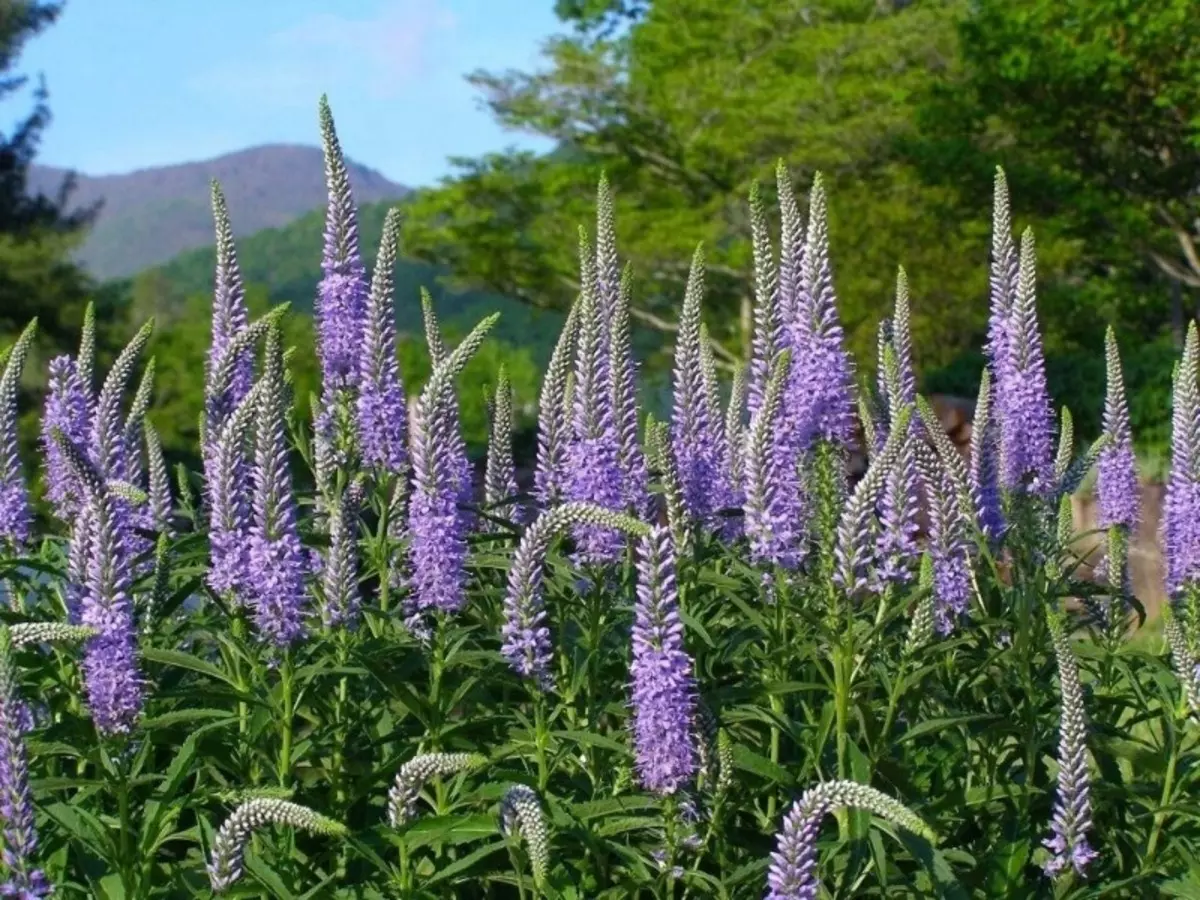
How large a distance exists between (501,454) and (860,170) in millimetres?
35222

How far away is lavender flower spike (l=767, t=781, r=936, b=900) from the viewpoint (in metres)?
3.70

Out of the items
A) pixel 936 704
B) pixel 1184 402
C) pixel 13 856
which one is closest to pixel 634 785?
pixel 936 704

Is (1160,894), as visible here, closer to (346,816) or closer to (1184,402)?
(1184,402)

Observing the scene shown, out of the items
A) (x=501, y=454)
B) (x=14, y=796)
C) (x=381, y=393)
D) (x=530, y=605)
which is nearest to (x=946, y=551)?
(x=530, y=605)

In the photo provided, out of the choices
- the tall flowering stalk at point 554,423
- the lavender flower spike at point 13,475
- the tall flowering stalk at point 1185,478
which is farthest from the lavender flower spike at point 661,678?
the lavender flower spike at point 13,475

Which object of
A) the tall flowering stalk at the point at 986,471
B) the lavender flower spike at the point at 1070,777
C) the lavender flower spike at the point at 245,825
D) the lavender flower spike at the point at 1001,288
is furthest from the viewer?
the lavender flower spike at the point at 1001,288

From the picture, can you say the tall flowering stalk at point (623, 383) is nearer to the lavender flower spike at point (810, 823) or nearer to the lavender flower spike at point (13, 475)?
the lavender flower spike at point (810, 823)

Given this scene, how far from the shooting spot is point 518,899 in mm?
5332

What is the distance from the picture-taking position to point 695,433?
6.08 meters

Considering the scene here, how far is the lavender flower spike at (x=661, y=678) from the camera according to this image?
420 centimetres

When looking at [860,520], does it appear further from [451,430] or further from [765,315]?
[451,430]

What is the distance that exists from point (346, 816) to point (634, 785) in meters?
0.92

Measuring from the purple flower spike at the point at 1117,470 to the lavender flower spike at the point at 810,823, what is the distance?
321cm

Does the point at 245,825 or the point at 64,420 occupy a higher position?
the point at 64,420
